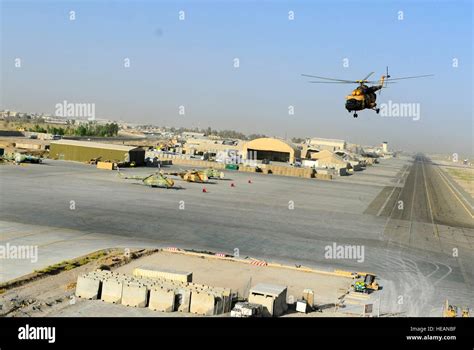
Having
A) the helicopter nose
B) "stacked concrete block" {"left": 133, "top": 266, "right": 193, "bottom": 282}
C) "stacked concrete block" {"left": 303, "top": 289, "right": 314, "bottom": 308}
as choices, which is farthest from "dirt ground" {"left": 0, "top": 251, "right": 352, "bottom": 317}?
the helicopter nose

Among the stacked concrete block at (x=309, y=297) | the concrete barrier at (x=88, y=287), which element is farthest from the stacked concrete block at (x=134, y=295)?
the stacked concrete block at (x=309, y=297)

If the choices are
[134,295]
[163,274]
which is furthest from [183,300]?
[163,274]

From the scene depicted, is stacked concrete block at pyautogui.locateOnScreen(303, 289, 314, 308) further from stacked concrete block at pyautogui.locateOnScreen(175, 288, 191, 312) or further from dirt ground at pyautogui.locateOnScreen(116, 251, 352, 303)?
stacked concrete block at pyautogui.locateOnScreen(175, 288, 191, 312)

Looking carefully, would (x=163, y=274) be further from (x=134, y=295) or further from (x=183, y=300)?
(x=183, y=300)
